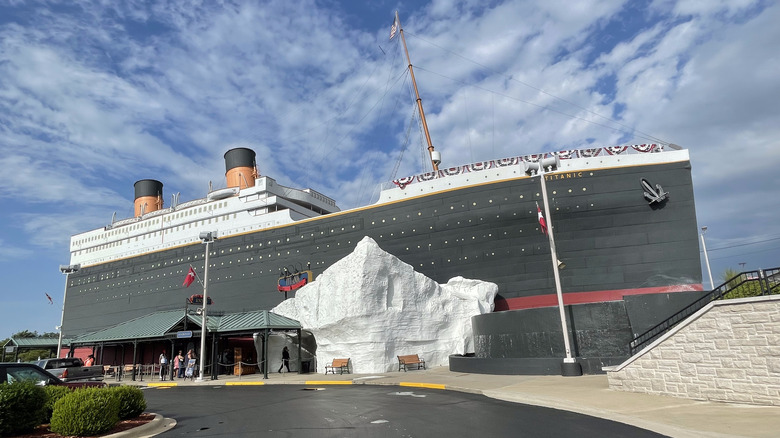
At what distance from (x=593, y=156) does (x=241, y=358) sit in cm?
2243

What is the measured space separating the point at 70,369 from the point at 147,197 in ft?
103

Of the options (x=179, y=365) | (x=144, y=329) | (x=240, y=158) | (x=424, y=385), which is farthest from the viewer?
(x=240, y=158)

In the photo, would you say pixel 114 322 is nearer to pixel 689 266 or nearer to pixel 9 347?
pixel 9 347

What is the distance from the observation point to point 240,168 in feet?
130

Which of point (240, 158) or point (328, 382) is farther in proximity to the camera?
point (240, 158)

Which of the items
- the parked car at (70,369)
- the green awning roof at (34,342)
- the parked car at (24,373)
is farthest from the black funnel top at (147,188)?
the parked car at (24,373)

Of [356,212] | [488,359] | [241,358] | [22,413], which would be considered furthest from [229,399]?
[356,212]

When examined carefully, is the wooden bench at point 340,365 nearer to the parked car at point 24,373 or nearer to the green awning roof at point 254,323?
the green awning roof at point 254,323

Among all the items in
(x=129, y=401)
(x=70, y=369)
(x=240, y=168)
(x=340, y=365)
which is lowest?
(x=340, y=365)

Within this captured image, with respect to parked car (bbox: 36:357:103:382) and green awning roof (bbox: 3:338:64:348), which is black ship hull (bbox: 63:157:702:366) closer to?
parked car (bbox: 36:357:103:382)

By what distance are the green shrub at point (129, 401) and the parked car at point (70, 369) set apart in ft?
33.6

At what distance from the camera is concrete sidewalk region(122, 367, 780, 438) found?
7.18 meters

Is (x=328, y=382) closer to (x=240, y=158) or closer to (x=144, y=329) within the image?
(x=144, y=329)

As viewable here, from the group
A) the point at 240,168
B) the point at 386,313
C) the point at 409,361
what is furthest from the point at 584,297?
the point at 240,168
